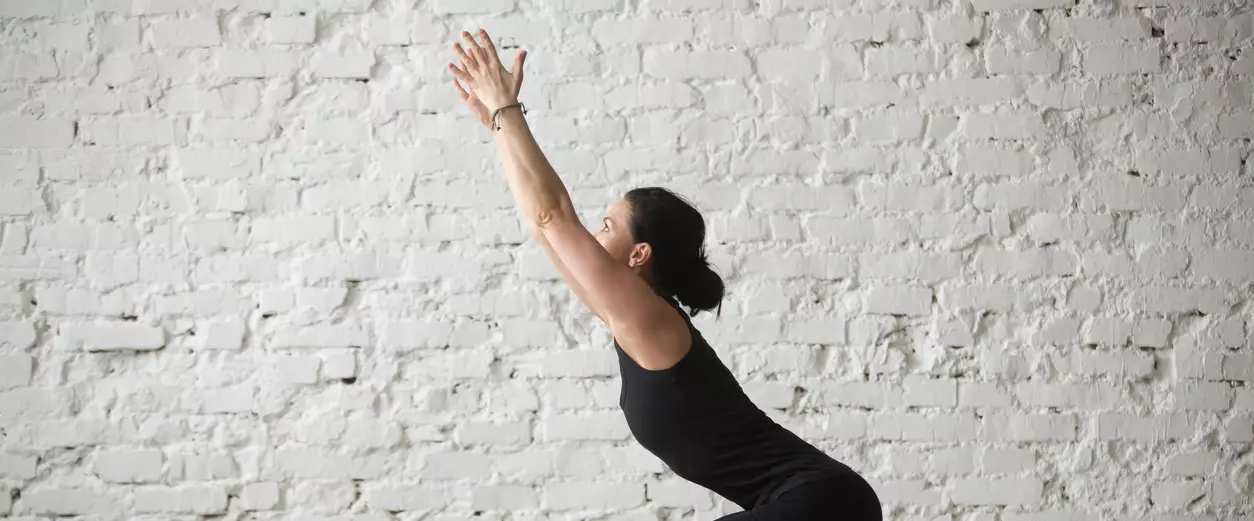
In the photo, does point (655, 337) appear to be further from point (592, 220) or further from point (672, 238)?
point (592, 220)

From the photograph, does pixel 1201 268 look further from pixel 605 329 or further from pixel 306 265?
pixel 306 265

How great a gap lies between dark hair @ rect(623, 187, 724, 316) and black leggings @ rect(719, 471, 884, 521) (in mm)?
384

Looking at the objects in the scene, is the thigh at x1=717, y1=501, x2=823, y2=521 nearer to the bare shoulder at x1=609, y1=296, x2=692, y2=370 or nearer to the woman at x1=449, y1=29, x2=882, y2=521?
the woman at x1=449, y1=29, x2=882, y2=521

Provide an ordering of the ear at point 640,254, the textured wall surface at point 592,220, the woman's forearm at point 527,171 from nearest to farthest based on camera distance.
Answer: the woman's forearm at point 527,171, the ear at point 640,254, the textured wall surface at point 592,220

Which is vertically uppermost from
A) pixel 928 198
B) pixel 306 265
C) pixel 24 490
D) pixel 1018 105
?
pixel 1018 105

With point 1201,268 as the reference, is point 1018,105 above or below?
above

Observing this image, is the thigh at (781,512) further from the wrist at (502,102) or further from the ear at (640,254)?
the wrist at (502,102)

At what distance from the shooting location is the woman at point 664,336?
1.63 meters

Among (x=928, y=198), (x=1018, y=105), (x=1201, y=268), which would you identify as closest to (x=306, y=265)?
(x=928, y=198)

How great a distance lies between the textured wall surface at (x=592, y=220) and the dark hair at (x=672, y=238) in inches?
30.0

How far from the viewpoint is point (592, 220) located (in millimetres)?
2639

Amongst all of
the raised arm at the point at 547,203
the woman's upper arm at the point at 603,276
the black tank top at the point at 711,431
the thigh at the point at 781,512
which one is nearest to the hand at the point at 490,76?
the raised arm at the point at 547,203

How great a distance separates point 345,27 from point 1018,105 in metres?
1.70

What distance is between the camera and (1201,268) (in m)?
2.63
